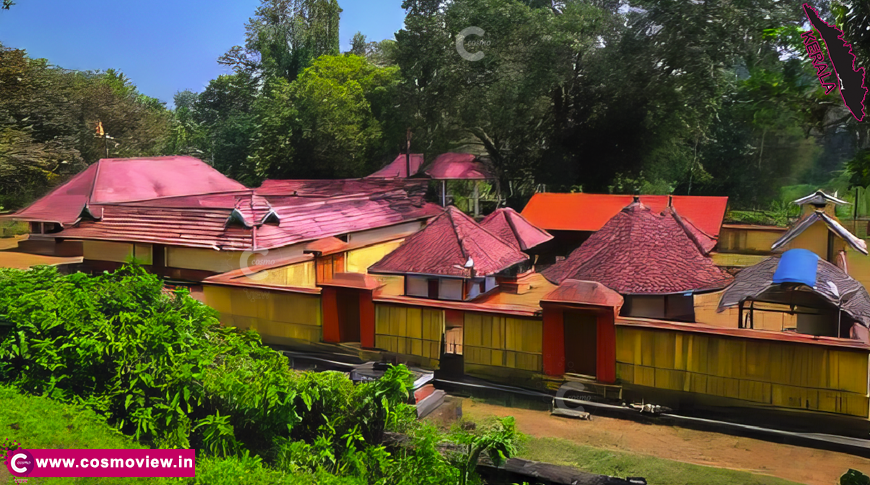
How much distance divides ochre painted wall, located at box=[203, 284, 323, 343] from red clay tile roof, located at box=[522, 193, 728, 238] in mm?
8464

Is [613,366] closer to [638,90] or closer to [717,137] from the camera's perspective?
[638,90]

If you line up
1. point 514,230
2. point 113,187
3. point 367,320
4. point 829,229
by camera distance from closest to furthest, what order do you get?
1. point 367,320
2. point 829,229
3. point 514,230
4. point 113,187

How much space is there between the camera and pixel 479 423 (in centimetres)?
736

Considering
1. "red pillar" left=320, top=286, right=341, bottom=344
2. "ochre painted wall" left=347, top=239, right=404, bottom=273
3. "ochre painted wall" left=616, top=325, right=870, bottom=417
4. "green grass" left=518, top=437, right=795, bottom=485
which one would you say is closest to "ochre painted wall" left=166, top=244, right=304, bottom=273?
"ochre painted wall" left=347, top=239, right=404, bottom=273

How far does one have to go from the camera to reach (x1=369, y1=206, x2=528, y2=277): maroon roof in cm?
1035

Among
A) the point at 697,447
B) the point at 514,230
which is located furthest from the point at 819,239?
the point at 697,447

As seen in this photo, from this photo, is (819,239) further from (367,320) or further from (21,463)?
(21,463)

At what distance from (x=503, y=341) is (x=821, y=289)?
3.84 metres

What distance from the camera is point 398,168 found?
1880cm

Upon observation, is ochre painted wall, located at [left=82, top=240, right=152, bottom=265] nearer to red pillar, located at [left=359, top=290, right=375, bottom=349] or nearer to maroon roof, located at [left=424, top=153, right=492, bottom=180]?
red pillar, located at [left=359, top=290, right=375, bottom=349]

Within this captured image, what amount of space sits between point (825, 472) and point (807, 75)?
3.79m

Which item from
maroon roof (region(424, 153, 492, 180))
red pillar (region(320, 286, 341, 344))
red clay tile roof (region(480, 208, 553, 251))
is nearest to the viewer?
red pillar (region(320, 286, 341, 344))

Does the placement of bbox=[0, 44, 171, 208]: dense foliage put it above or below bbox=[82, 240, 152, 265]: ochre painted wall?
above

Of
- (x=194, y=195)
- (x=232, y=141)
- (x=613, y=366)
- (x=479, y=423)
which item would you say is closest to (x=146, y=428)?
(x=479, y=423)
